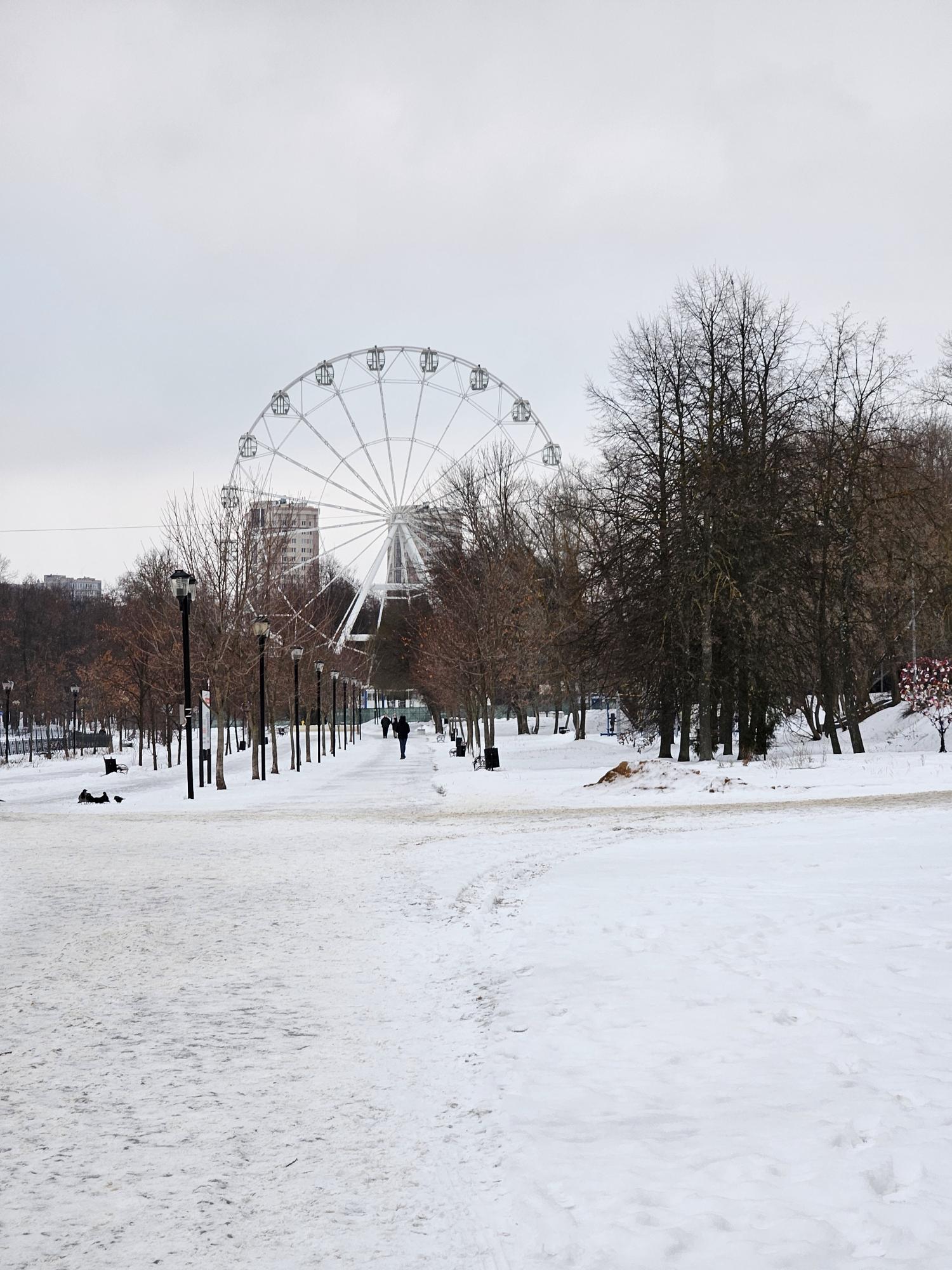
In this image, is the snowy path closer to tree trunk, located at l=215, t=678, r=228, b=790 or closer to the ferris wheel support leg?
tree trunk, located at l=215, t=678, r=228, b=790

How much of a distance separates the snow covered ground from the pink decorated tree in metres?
20.6

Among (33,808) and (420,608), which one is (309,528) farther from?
(33,808)

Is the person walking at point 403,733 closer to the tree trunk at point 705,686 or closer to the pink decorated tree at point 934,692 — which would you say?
the tree trunk at point 705,686

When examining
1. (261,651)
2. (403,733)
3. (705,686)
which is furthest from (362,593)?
(705,686)

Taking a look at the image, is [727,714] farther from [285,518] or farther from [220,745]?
[285,518]

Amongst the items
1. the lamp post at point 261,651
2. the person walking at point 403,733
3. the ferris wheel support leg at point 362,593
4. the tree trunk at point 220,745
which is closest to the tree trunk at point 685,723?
the lamp post at point 261,651

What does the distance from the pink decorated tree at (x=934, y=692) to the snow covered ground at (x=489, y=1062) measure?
67.6 ft

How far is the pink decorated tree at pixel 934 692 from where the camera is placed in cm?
3309

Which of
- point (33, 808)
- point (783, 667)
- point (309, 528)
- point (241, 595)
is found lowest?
point (33, 808)

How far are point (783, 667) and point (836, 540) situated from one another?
3811 mm

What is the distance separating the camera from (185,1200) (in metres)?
4.40

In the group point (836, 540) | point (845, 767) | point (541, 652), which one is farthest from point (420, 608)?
point (845, 767)

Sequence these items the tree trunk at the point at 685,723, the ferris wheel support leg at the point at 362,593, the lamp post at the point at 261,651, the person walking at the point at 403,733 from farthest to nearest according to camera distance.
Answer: the ferris wheel support leg at the point at 362,593 < the person walking at the point at 403,733 < the lamp post at the point at 261,651 < the tree trunk at the point at 685,723

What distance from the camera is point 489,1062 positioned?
607 centimetres
